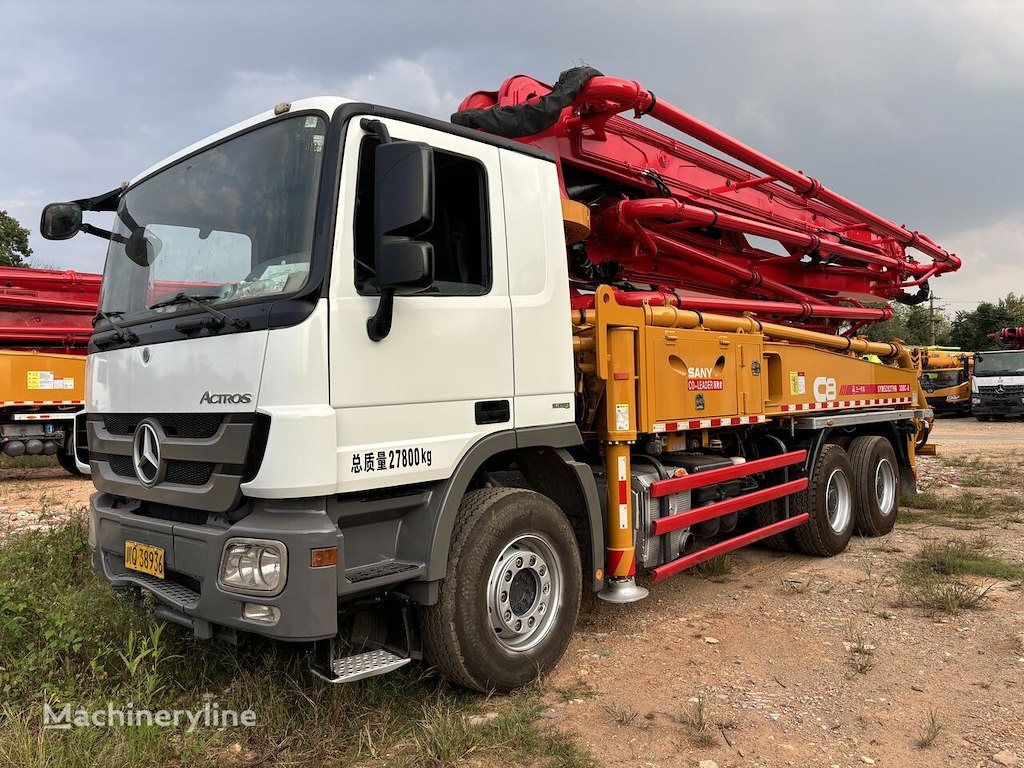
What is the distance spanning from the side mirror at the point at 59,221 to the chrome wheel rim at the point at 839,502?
5.97 meters

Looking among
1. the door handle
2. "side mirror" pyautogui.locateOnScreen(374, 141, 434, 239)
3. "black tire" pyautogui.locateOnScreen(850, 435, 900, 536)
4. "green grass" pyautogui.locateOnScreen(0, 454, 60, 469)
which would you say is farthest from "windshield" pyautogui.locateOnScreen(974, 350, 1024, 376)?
"side mirror" pyautogui.locateOnScreen(374, 141, 434, 239)

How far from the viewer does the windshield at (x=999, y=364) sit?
903 inches

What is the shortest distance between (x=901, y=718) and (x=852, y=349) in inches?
171

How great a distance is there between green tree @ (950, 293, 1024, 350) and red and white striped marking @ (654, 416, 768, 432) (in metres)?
43.2

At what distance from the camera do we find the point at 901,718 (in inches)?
137

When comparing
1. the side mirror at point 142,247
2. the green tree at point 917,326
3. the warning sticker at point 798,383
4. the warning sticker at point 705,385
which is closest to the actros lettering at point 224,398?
the side mirror at point 142,247

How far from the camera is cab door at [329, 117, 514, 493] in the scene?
309 centimetres

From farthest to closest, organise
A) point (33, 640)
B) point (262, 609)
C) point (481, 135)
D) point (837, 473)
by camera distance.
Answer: point (837, 473)
point (33, 640)
point (481, 135)
point (262, 609)

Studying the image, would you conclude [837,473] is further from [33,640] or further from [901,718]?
[33,640]

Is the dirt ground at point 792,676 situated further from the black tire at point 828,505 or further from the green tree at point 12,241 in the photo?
the green tree at point 12,241

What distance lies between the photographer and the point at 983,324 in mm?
43531

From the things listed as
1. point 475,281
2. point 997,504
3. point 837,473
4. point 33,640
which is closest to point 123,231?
point 475,281

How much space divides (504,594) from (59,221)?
Answer: 316 cm

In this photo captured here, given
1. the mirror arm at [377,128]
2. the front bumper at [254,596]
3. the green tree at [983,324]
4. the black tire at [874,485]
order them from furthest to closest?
the green tree at [983,324] < the black tire at [874,485] < the mirror arm at [377,128] < the front bumper at [254,596]
